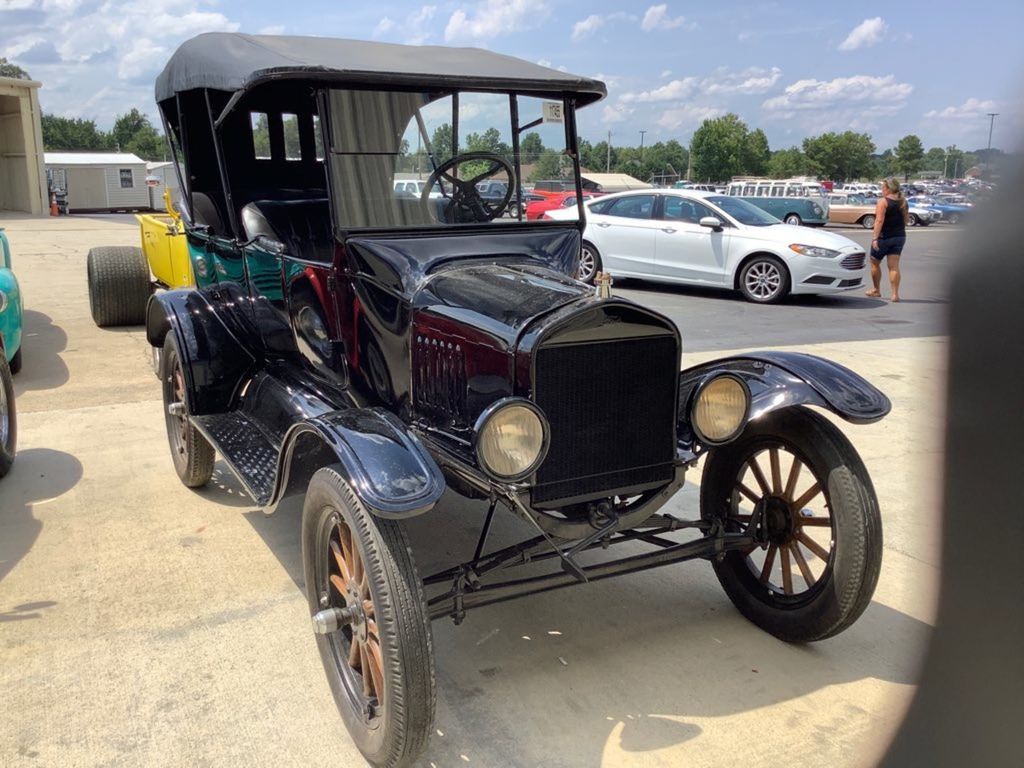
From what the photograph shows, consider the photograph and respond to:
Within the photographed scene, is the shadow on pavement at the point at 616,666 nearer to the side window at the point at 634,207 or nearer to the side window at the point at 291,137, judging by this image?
the side window at the point at 291,137

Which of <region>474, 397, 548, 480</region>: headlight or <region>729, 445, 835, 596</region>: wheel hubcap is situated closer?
<region>474, 397, 548, 480</region>: headlight

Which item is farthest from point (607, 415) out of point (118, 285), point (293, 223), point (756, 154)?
point (756, 154)

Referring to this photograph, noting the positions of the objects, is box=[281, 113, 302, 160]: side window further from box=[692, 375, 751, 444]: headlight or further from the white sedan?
the white sedan

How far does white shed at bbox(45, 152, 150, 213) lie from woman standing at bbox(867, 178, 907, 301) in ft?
110

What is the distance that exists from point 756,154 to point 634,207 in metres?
74.4

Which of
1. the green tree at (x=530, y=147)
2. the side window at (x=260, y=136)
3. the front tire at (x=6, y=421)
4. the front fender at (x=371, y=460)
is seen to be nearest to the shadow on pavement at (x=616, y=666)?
the front fender at (x=371, y=460)

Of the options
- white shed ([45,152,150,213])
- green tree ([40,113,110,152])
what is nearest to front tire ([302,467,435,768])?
white shed ([45,152,150,213])

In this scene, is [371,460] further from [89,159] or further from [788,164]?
[788,164]

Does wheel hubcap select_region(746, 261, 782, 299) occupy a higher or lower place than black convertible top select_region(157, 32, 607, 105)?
lower

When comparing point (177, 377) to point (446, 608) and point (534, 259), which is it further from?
point (446, 608)

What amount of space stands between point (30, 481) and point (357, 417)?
9.69 feet

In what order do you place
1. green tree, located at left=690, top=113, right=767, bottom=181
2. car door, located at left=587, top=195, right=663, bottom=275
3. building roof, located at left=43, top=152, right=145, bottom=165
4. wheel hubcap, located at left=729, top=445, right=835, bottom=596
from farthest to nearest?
green tree, located at left=690, top=113, right=767, bottom=181
building roof, located at left=43, top=152, right=145, bottom=165
car door, located at left=587, top=195, right=663, bottom=275
wheel hubcap, located at left=729, top=445, right=835, bottom=596

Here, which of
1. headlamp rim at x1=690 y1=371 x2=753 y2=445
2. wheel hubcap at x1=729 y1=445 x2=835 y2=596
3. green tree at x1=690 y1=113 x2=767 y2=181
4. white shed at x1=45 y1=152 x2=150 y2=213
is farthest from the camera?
green tree at x1=690 y1=113 x2=767 y2=181

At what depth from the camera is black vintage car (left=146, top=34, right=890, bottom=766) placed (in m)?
2.72
